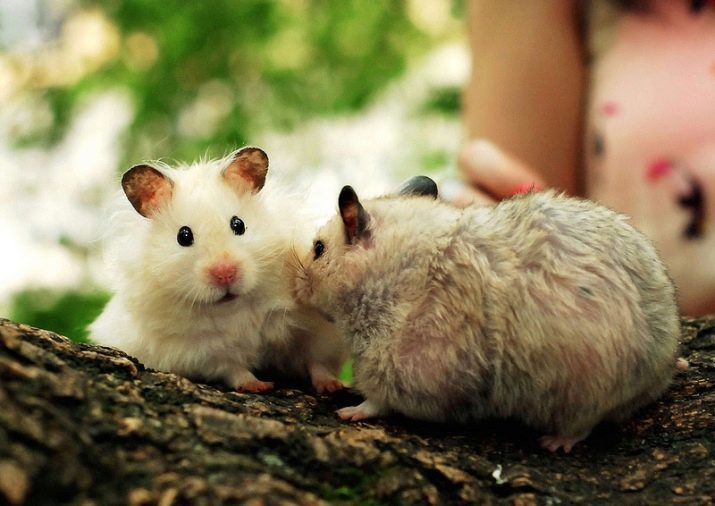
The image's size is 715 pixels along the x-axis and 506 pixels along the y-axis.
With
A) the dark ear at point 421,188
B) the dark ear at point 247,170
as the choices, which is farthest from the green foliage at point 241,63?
the dark ear at point 421,188

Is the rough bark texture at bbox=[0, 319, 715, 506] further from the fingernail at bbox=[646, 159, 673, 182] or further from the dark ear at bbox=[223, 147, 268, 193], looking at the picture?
the fingernail at bbox=[646, 159, 673, 182]

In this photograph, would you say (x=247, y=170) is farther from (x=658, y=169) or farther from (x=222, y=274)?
(x=658, y=169)

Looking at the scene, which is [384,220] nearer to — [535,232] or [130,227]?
[535,232]

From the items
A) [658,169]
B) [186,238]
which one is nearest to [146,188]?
[186,238]

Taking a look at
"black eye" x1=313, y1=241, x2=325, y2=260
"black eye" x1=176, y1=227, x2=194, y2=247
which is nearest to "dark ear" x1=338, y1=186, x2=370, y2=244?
"black eye" x1=313, y1=241, x2=325, y2=260

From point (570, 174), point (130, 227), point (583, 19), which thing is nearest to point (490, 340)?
point (130, 227)
